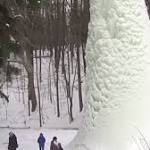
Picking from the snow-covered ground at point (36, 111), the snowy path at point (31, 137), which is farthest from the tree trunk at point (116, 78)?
the snow-covered ground at point (36, 111)

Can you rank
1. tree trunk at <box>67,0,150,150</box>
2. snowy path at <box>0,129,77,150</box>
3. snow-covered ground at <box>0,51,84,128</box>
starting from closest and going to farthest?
tree trunk at <box>67,0,150,150</box> → snowy path at <box>0,129,77,150</box> → snow-covered ground at <box>0,51,84,128</box>

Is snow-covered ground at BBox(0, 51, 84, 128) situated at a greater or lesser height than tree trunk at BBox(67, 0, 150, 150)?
greater

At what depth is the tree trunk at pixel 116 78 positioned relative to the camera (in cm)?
444

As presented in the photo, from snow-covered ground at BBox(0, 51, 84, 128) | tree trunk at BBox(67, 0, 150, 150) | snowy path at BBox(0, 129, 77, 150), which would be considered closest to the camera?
tree trunk at BBox(67, 0, 150, 150)

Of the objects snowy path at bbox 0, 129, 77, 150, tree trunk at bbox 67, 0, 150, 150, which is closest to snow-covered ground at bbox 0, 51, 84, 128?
snowy path at bbox 0, 129, 77, 150

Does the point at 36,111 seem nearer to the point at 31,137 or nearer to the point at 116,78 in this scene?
the point at 31,137

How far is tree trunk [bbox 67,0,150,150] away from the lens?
14.6ft

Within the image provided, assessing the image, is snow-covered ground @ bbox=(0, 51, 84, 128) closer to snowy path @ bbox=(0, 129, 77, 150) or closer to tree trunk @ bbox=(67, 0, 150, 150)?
snowy path @ bbox=(0, 129, 77, 150)

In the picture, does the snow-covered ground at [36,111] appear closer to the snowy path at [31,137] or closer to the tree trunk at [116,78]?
the snowy path at [31,137]

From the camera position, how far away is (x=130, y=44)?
4.56 meters

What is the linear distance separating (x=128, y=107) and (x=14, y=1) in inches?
295

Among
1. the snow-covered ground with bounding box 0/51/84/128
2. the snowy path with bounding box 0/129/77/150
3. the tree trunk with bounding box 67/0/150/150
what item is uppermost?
the snow-covered ground with bounding box 0/51/84/128

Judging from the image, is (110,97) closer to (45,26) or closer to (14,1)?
(14,1)

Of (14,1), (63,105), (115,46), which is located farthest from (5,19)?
(63,105)
